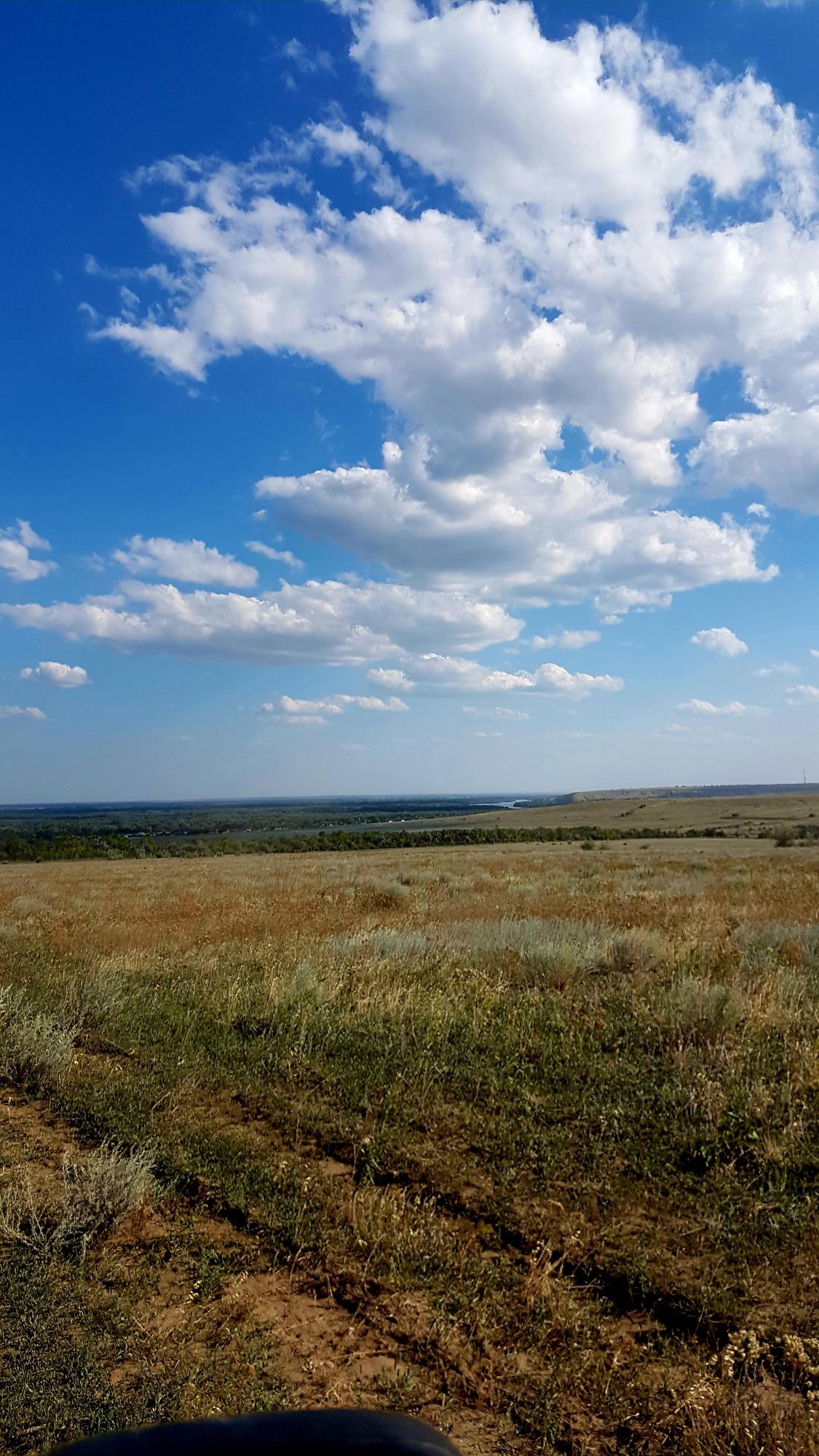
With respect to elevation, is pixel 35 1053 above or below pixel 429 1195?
above

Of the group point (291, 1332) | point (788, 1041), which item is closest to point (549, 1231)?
point (291, 1332)

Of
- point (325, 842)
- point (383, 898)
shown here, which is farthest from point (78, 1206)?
point (325, 842)

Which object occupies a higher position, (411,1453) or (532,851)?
(411,1453)

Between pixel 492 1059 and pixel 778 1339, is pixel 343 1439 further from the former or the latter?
pixel 492 1059

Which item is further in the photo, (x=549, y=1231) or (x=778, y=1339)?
(x=549, y=1231)

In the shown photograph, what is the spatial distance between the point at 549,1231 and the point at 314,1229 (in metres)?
1.30

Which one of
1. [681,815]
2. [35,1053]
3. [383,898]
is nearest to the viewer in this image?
[35,1053]

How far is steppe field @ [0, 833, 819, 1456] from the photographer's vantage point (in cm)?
313

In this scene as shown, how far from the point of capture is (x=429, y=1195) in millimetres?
4594

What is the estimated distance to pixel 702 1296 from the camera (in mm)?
3668

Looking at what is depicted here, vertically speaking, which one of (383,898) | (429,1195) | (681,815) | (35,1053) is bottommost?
(681,815)

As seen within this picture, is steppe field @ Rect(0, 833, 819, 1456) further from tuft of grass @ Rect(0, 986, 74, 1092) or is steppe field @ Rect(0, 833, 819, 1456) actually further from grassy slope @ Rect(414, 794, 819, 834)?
grassy slope @ Rect(414, 794, 819, 834)

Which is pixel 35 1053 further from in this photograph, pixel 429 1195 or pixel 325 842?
pixel 325 842

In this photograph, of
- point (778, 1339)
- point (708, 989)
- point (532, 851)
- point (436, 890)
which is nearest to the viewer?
point (778, 1339)
